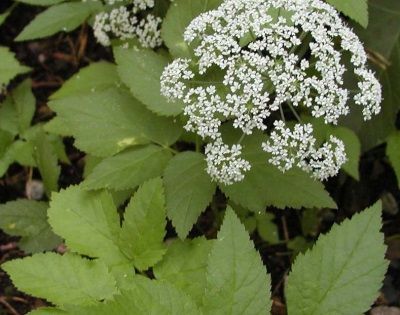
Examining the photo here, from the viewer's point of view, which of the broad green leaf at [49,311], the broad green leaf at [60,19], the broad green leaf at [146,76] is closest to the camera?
the broad green leaf at [49,311]

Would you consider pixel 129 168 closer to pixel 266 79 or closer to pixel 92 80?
pixel 266 79

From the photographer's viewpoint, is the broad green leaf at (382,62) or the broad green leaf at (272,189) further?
the broad green leaf at (382,62)

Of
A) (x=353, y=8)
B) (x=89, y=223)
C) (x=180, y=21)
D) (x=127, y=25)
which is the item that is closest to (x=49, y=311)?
(x=89, y=223)

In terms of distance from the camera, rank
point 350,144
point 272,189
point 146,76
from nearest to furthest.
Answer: point 272,189 < point 146,76 < point 350,144

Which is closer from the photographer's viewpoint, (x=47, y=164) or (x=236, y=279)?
(x=236, y=279)

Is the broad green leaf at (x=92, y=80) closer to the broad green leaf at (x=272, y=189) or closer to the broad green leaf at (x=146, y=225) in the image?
the broad green leaf at (x=146, y=225)

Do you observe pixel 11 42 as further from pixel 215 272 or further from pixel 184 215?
pixel 215 272

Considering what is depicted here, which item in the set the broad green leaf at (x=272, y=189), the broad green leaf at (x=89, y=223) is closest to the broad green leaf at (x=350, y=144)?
the broad green leaf at (x=272, y=189)
